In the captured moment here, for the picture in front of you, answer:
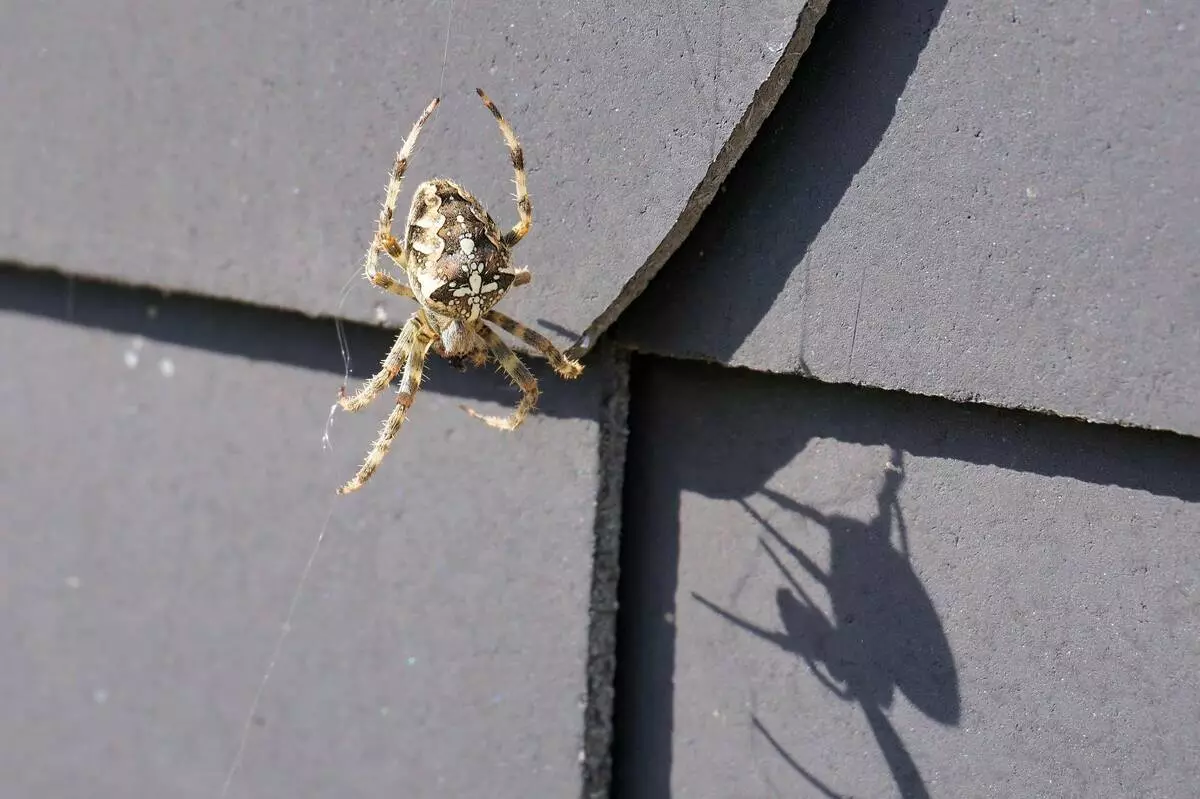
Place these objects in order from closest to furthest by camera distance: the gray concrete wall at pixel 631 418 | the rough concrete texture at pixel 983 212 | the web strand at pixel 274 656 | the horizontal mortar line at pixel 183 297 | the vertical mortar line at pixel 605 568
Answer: the rough concrete texture at pixel 983 212 < the gray concrete wall at pixel 631 418 < the vertical mortar line at pixel 605 568 < the horizontal mortar line at pixel 183 297 < the web strand at pixel 274 656

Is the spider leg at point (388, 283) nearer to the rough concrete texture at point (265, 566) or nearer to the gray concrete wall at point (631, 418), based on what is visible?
the gray concrete wall at point (631, 418)

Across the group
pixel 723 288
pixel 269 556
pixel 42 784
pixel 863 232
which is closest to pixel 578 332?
pixel 723 288

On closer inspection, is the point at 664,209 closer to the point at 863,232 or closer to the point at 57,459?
the point at 863,232

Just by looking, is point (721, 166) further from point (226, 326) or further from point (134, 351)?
point (134, 351)

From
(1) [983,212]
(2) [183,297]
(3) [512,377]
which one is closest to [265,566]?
(2) [183,297]

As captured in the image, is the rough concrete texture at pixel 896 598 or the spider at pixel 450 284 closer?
the rough concrete texture at pixel 896 598

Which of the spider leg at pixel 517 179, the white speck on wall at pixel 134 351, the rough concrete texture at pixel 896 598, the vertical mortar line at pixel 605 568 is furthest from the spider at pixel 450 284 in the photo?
the white speck on wall at pixel 134 351
